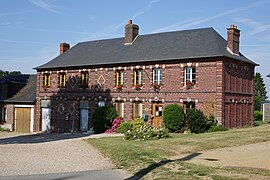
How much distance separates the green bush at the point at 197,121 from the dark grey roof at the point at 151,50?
141 inches

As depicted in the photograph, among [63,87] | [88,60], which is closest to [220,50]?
[88,60]

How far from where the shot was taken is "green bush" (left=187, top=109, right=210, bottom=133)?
2316cm

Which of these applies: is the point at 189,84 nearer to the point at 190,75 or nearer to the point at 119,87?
the point at 190,75

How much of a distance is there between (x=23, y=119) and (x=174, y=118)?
52.1ft

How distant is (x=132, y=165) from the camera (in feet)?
37.8

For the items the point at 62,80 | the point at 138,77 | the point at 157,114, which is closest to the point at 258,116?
the point at 157,114

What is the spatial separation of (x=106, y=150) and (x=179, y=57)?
38.6ft

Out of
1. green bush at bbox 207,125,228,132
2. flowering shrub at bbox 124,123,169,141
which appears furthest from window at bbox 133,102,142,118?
flowering shrub at bbox 124,123,169,141

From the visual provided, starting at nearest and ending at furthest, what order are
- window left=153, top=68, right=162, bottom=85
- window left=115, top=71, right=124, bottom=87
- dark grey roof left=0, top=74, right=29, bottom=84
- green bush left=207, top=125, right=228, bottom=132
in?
green bush left=207, top=125, right=228, bottom=132, window left=153, top=68, right=162, bottom=85, window left=115, top=71, right=124, bottom=87, dark grey roof left=0, top=74, right=29, bottom=84

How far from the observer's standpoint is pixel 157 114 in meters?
26.8

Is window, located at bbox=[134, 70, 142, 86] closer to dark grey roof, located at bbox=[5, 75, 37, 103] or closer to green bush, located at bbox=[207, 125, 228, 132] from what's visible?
green bush, located at bbox=[207, 125, 228, 132]

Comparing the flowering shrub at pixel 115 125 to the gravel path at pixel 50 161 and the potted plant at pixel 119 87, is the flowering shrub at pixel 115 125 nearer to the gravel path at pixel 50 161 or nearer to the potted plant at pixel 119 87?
the potted plant at pixel 119 87

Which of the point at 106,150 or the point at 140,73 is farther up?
the point at 140,73

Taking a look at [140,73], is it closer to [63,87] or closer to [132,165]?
[63,87]
